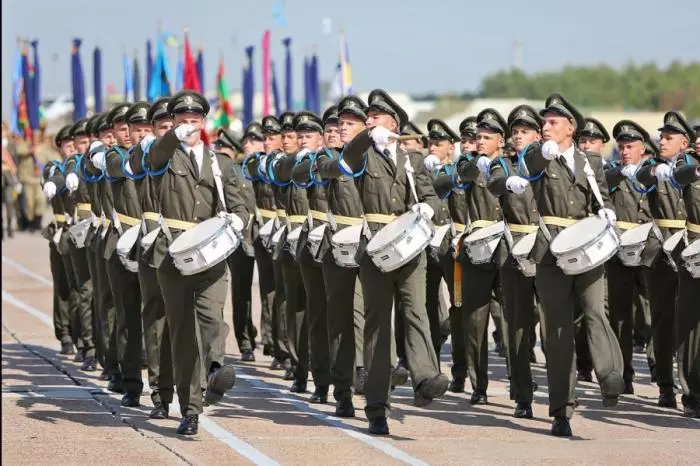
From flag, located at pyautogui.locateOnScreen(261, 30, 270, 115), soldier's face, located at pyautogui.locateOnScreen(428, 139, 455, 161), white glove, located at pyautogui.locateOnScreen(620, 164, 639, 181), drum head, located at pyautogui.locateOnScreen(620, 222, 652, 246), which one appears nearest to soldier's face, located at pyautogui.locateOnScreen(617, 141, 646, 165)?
white glove, located at pyautogui.locateOnScreen(620, 164, 639, 181)

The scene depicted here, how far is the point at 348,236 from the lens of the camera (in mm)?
12867

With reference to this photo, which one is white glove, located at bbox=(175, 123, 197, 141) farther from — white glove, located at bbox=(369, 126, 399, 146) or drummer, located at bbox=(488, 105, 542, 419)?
drummer, located at bbox=(488, 105, 542, 419)

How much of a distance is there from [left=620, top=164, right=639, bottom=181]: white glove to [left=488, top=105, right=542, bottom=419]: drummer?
65.4 inches

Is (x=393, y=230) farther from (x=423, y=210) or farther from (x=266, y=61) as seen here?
(x=266, y=61)

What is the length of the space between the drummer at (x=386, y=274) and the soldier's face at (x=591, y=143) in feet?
9.55

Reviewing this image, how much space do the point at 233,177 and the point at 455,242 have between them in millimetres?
3020

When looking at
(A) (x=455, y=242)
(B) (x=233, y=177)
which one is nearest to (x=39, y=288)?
(A) (x=455, y=242)

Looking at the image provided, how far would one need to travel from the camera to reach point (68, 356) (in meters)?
17.8

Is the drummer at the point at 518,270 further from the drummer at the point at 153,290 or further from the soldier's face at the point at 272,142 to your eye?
the soldier's face at the point at 272,142

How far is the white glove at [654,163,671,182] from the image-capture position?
44.5 ft

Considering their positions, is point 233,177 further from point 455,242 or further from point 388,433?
point 455,242

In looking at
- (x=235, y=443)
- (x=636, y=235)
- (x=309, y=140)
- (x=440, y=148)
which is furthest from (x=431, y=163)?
(x=235, y=443)

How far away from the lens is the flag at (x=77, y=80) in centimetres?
3319

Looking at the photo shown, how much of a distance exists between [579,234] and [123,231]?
158 inches
